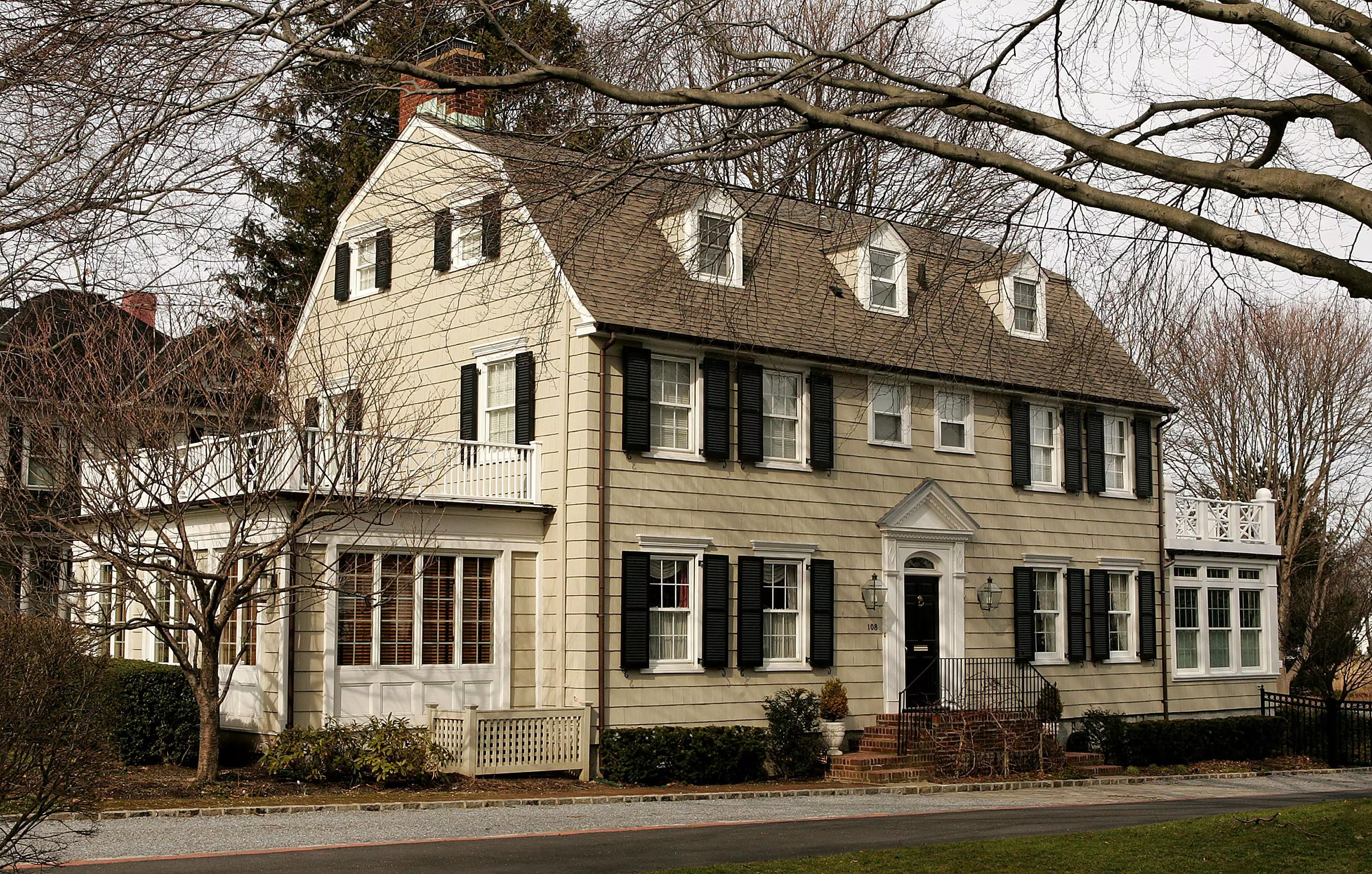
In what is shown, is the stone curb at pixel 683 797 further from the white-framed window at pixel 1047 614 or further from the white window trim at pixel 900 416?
the white window trim at pixel 900 416

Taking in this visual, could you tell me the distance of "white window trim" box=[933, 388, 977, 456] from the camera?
81.1 ft

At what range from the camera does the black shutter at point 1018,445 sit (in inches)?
1021

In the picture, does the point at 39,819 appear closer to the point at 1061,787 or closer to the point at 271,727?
the point at 271,727

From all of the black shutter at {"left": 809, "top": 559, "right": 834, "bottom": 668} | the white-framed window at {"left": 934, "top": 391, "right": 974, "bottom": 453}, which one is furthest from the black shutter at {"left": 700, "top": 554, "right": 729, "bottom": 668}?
the white-framed window at {"left": 934, "top": 391, "right": 974, "bottom": 453}

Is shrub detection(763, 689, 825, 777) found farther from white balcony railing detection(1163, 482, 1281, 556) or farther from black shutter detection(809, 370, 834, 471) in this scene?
white balcony railing detection(1163, 482, 1281, 556)

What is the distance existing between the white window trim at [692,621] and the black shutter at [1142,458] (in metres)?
11.2

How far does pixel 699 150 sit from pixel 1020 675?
18.0m

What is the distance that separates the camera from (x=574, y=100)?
32.3 ft

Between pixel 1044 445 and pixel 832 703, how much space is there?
7.64 metres

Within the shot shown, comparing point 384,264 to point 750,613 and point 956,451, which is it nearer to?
point 750,613

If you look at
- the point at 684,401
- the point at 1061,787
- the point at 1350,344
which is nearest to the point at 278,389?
the point at 684,401

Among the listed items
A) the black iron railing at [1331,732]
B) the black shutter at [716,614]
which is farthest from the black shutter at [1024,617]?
the black shutter at [716,614]

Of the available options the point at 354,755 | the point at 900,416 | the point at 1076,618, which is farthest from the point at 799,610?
the point at 354,755

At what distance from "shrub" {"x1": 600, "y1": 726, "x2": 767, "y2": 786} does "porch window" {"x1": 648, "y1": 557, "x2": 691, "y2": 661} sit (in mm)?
1147
